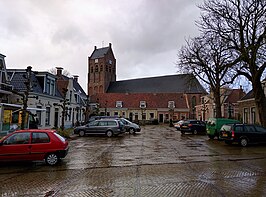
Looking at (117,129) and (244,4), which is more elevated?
(244,4)

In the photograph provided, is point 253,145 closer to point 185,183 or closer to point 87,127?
point 185,183

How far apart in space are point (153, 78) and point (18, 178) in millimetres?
78616

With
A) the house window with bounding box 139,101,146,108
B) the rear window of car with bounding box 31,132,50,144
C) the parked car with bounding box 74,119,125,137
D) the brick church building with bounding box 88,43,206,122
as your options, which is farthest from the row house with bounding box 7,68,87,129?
the house window with bounding box 139,101,146,108

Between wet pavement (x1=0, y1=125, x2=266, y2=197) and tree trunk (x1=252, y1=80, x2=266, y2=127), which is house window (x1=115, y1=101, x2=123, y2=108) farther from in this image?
wet pavement (x1=0, y1=125, x2=266, y2=197)

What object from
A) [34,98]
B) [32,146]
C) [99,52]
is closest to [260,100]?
[32,146]

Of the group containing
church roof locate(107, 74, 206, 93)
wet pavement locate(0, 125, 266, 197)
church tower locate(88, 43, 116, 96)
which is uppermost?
church tower locate(88, 43, 116, 96)

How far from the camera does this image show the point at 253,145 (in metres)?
18.0

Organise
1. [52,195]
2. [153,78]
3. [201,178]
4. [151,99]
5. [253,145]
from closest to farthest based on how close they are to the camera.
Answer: [52,195]
[201,178]
[253,145]
[151,99]
[153,78]

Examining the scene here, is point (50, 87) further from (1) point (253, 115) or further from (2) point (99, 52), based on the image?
(2) point (99, 52)

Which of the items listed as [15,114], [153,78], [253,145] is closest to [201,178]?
[253,145]

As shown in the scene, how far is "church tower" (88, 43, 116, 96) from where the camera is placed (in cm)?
8631

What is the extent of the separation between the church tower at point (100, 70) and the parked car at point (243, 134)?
69.6m

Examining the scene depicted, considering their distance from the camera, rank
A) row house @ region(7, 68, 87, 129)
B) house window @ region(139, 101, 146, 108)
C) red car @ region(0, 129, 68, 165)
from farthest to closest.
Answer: house window @ region(139, 101, 146, 108)
row house @ region(7, 68, 87, 129)
red car @ region(0, 129, 68, 165)

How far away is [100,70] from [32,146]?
78.1 m
